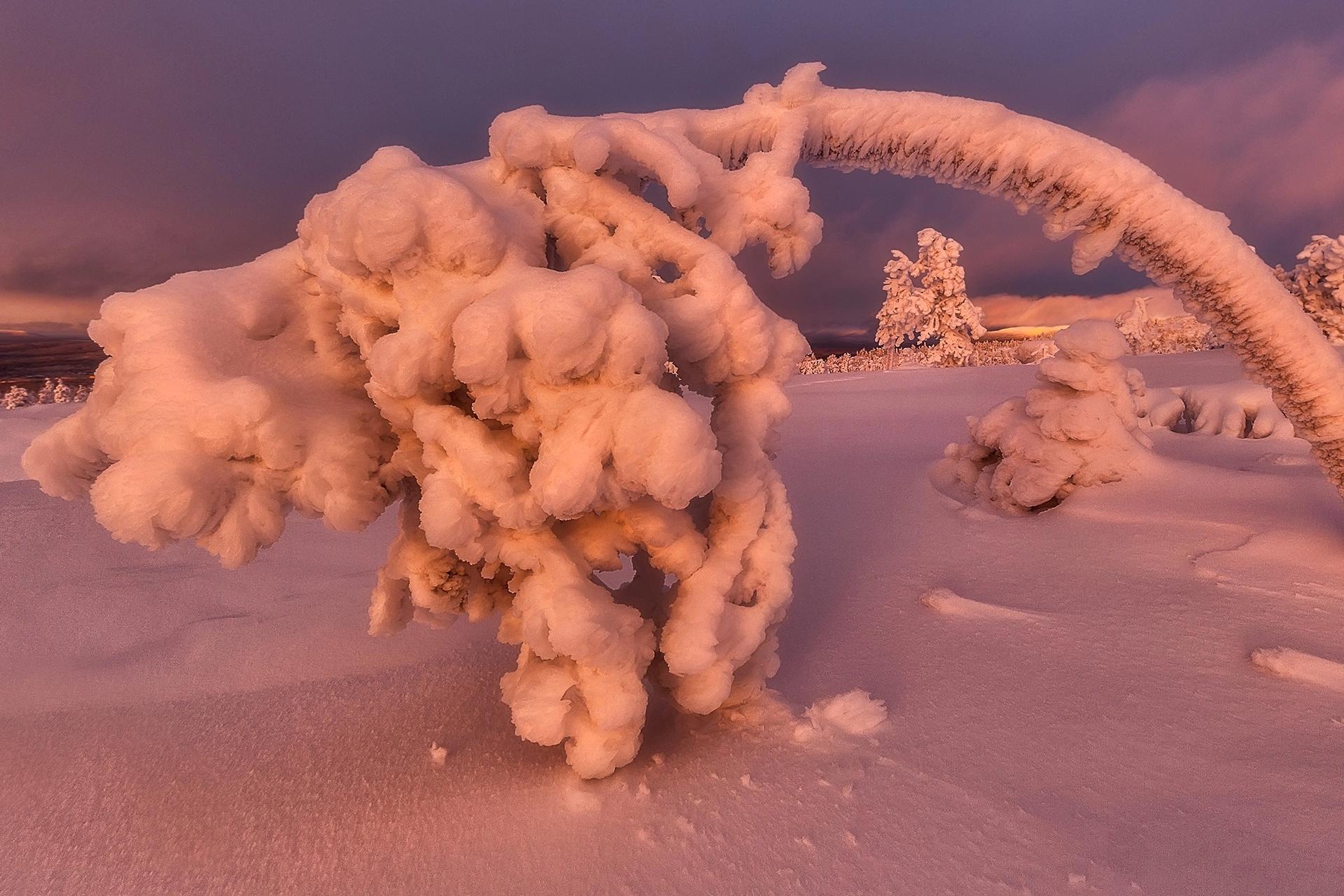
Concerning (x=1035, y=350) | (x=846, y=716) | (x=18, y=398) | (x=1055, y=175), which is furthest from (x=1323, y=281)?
(x=18, y=398)

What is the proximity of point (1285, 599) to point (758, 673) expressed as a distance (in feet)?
6.29

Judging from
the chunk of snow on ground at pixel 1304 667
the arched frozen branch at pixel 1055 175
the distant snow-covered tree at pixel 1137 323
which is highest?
the distant snow-covered tree at pixel 1137 323

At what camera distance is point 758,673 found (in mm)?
A: 1899

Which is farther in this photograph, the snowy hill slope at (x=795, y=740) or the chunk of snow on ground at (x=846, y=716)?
the chunk of snow on ground at (x=846, y=716)

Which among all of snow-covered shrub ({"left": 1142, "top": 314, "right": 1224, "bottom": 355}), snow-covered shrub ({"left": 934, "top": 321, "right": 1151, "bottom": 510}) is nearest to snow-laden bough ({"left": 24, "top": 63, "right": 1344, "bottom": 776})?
snow-covered shrub ({"left": 934, "top": 321, "right": 1151, "bottom": 510})

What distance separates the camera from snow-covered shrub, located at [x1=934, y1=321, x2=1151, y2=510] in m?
3.53

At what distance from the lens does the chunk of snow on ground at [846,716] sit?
174cm

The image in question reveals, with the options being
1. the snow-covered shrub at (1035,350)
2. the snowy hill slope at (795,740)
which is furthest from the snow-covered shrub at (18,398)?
the snow-covered shrub at (1035,350)

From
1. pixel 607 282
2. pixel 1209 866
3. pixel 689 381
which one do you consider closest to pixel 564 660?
pixel 689 381

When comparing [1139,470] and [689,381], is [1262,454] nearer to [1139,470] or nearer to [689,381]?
[1139,470]

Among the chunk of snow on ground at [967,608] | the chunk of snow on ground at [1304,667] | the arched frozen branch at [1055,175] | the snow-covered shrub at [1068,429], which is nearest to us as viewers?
the chunk of snow on ground at [1304,667]

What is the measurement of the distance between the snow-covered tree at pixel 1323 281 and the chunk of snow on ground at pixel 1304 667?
40.2 ft

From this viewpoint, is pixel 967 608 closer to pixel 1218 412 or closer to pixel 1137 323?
pixel 1218 412

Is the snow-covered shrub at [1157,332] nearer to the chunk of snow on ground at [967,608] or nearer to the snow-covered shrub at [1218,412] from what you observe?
the snow-covered shrub at [1218,412]
